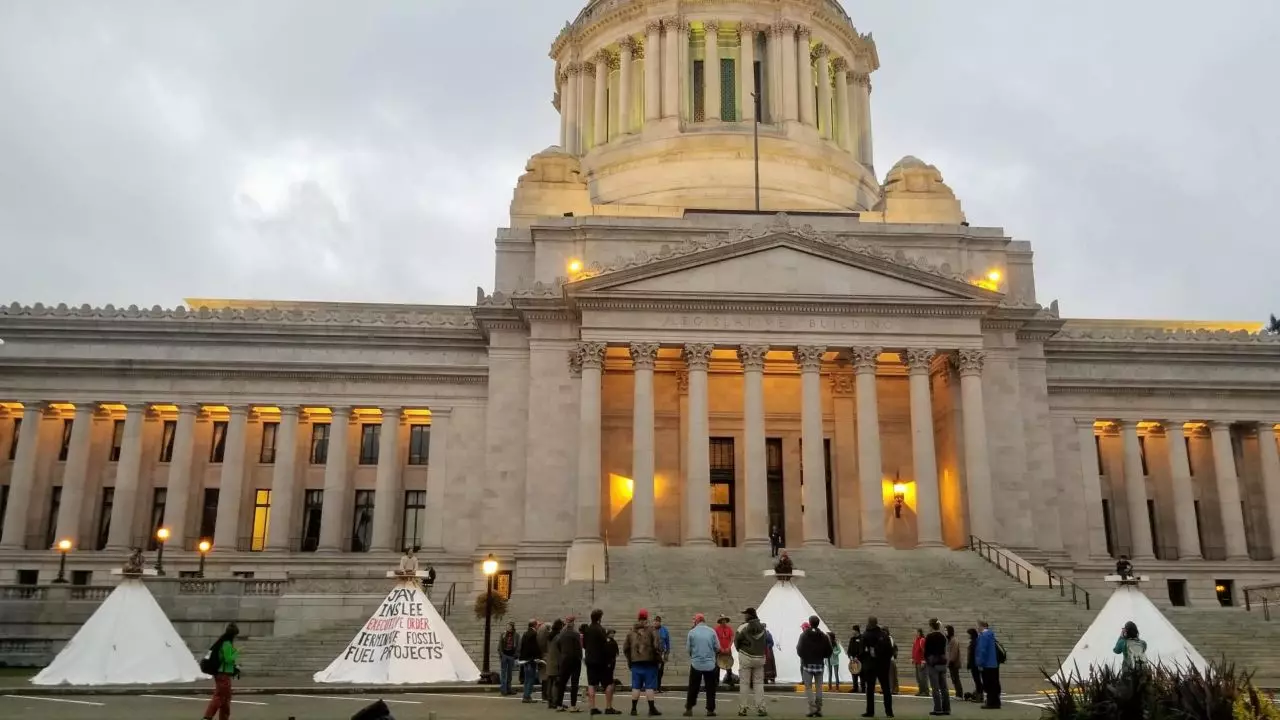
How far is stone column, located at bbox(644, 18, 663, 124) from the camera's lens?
67.1 metres

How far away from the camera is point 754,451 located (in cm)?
4506

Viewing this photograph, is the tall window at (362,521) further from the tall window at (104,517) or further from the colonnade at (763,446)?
the colonnade at (763,446)

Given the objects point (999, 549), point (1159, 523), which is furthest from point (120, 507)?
→ point (1159, 523)

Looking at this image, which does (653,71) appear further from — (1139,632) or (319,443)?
(1139,632)

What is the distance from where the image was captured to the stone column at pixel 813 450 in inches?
1741

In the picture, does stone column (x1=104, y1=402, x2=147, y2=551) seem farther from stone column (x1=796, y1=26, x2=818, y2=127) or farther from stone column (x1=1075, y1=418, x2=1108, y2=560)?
stone column (x1=1075, y1=418, x2=1108, y2=560)

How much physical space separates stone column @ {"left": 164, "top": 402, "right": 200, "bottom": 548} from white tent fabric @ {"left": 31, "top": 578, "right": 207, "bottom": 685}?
24261mm

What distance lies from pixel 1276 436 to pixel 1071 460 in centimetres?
1182

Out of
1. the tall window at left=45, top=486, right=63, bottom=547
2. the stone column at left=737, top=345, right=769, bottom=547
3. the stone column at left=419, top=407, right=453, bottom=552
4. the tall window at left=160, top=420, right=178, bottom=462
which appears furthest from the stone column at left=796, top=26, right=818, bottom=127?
the tall window at left=45, top=486, right=63, bottom=547

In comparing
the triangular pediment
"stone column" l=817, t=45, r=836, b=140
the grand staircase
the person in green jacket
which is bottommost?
the person in green jacket

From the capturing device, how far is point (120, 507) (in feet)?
160

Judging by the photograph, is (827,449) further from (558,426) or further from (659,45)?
(659,45)

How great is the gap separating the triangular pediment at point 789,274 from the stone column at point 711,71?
72.5 feet

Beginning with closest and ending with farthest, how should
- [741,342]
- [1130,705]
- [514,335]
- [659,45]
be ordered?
Answer: [1130,705]
[741,342]
[514,335]
[659,45]
